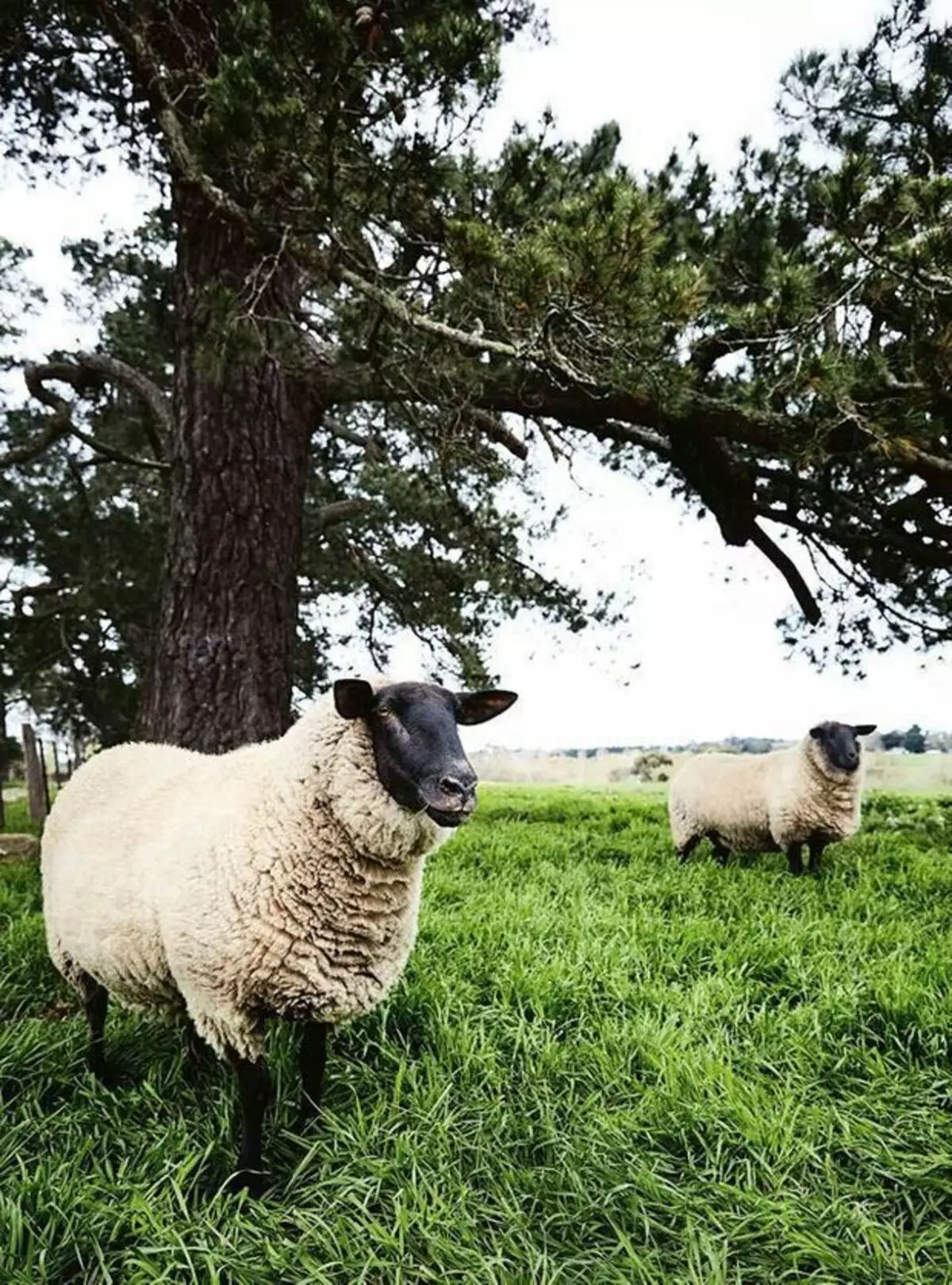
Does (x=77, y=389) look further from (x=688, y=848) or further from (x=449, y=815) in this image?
(x=688, y=848)

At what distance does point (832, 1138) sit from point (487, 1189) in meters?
0.97

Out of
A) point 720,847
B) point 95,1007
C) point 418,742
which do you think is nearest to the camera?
point 418,742

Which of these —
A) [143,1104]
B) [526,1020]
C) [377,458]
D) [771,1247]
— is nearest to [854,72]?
[377,458]

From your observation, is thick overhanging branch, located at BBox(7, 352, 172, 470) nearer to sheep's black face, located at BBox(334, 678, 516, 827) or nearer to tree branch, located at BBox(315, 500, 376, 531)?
tree branch, located at BBox(315, 500, 376, 531)

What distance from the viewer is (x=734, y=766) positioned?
659 centimetres

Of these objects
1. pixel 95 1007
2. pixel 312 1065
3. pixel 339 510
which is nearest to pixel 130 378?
pixel 339 510

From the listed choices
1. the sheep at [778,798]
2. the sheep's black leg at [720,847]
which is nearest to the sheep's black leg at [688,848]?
the sheep at [778,798]

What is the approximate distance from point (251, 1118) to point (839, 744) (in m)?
4.62

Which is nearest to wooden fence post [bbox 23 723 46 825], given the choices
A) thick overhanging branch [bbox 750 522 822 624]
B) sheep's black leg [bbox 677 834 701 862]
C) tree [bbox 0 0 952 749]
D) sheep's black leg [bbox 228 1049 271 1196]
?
tree [bbox 0 0 952 749]

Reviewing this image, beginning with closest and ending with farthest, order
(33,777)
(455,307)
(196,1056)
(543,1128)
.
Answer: (543,1128) → (196,1056) → (455,307) → (33,777)

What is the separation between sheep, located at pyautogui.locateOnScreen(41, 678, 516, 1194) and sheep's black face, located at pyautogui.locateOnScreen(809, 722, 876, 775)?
13.3ft

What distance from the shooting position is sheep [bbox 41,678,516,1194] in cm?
224

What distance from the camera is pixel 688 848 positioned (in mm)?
6766

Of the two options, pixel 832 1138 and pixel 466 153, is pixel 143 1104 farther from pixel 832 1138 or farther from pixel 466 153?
pixel 466 153
